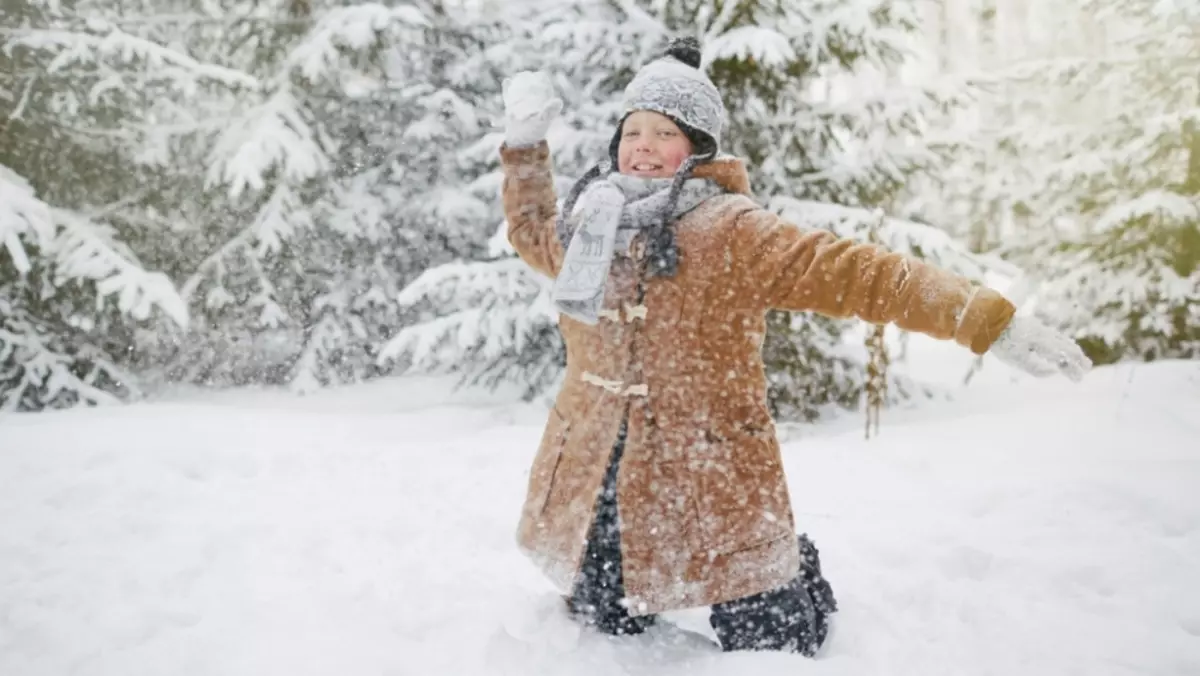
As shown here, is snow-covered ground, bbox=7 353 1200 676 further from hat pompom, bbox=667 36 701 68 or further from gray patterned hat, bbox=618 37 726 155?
hat pompom, bbox=667 36 701 68

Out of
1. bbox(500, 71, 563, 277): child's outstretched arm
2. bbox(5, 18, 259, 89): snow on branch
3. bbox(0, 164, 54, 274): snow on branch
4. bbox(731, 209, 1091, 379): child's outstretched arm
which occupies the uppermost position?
bbox(5, 18, 259, 89): snow on branch

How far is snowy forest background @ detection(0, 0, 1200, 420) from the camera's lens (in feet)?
22.5

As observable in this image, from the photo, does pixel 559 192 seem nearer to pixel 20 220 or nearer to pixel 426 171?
pixel 426 171

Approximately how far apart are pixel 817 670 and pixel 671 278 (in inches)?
50.3

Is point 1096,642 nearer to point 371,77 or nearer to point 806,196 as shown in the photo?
point 806,196

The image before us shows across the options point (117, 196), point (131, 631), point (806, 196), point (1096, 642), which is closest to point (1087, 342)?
point (806, 196)

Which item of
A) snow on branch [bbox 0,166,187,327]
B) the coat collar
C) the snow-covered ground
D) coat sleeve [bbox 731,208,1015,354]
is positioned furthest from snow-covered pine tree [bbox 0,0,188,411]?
coat sleeve [bbox 731,208,1015,354]

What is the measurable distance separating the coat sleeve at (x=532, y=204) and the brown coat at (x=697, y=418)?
35cm

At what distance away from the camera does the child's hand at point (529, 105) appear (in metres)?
2.57

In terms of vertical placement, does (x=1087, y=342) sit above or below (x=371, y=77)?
below

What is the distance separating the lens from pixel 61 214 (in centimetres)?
750

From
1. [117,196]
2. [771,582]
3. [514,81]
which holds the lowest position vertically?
[771,582]

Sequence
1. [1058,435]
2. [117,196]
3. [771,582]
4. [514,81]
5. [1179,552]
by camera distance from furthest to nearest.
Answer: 1. [117,196]
2. [1058,435]
3. [1179,552]
4. [514,81]
5. [771,582]

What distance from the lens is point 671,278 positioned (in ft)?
7.97
